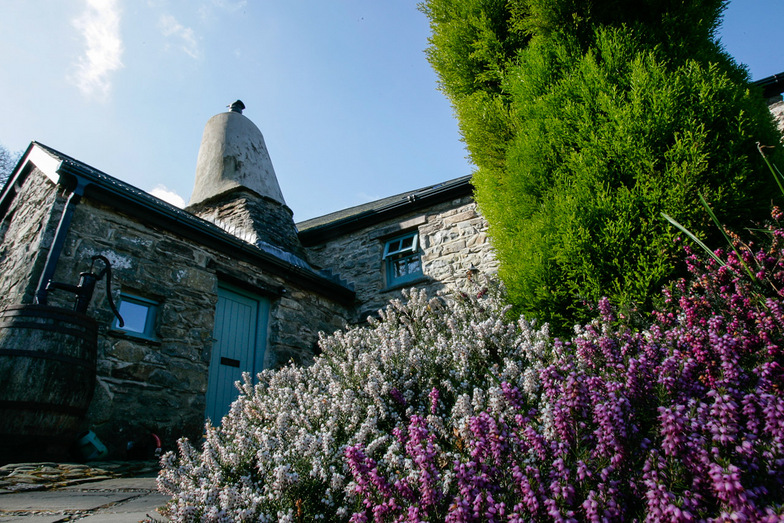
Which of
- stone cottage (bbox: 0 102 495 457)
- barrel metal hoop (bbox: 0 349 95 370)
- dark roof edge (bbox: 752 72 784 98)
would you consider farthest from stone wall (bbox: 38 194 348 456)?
dark roof edge (bbox: 752 72 784 98)

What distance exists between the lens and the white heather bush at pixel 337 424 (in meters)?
2.10

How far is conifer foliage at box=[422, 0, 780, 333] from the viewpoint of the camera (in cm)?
391

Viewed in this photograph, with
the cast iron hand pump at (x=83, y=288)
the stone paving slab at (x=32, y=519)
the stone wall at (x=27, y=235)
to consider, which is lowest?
the stone paving slab at (x=32, y=519)

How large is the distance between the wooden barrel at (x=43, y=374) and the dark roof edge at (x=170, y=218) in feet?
6.28

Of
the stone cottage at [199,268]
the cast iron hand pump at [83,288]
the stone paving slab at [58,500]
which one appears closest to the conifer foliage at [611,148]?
the stone cottage at [199,268]

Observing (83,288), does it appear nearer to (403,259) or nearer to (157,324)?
(157,324)

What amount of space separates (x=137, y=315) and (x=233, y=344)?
161cm

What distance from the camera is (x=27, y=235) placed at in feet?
19.1

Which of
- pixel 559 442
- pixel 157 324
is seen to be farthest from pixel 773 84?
pixel 157 324

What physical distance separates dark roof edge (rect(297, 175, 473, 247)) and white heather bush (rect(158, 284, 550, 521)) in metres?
5.02

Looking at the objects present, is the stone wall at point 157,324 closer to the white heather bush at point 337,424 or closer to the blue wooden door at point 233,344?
the blue wooden door at point 233,344

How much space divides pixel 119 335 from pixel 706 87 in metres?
6.78

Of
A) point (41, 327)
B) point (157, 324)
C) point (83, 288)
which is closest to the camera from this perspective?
point (41, 327)

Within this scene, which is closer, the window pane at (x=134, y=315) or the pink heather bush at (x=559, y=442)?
the pink heather bush at (x=559, y=442)
